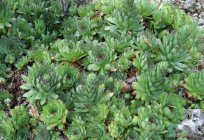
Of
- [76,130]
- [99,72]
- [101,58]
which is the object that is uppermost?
[101,58]

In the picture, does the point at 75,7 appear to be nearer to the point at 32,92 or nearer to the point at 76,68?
the point at 76,68

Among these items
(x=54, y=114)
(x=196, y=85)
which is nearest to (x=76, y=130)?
(x=54, y=114)

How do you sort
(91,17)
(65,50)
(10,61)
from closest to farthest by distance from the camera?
(65,50) < (10,61) < (91,17)

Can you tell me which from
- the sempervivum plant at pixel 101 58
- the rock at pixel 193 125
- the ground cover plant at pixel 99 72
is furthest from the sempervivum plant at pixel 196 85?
the sempervivum plant at pixel 101 58

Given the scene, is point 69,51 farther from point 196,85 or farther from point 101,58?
point 196,85

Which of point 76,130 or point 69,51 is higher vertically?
point 69,51

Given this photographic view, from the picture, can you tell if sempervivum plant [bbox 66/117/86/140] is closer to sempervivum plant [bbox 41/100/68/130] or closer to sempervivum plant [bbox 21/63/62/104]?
sempervivum plant [bbox 41/100/68/130]

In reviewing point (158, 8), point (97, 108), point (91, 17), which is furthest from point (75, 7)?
point (97, 108)

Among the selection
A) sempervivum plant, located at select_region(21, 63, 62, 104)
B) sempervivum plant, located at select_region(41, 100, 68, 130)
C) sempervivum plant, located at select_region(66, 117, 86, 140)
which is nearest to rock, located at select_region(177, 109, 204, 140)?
sempervivum plant, located at select_region(66, 117, 86, 140)
